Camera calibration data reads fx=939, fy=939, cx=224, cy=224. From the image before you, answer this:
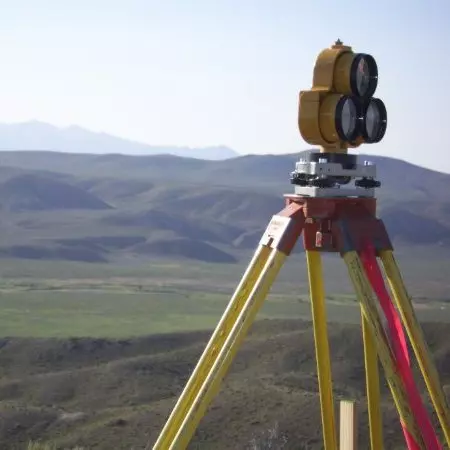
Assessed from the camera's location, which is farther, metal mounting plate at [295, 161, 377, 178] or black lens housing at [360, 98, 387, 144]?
black lens housing at [360, 98, 387, 144]

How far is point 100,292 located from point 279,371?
122 feet

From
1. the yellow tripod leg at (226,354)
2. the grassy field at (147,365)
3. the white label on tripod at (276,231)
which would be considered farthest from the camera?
the grassy field at (147,365)

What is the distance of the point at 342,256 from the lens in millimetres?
5762

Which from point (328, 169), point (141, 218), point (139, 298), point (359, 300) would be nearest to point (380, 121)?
point (328, 169)

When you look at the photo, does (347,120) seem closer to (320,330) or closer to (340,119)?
(340,119)

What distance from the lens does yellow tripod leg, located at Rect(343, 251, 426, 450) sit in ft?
18.0

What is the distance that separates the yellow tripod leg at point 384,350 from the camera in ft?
18.0

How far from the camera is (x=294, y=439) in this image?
24.6m

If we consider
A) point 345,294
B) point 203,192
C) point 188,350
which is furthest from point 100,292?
point 203,192

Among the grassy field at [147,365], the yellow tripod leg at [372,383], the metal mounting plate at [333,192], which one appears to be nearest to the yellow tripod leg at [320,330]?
the yellow tripod leg at [372,383]

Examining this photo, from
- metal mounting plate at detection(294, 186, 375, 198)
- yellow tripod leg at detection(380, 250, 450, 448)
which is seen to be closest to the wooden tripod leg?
metal mounting plate at detection(294, 186, 375, 198)

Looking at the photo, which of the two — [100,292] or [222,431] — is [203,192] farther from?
[222,431]

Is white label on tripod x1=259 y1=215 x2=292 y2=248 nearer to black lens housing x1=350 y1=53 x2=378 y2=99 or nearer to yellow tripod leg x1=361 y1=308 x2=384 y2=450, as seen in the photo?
yellow tripod leg x1=361 y1=308 x2=384 y2=450

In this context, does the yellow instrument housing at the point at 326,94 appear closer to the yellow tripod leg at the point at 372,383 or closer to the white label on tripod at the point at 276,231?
the white label on tripod at the point at 276,231
